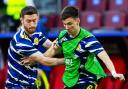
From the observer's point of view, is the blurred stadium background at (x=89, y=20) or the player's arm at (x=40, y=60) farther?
the blurred stadium background at (x=89, y=20)

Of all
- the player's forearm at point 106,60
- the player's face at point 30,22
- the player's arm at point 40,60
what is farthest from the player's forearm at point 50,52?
the player's forearm at point 106,60

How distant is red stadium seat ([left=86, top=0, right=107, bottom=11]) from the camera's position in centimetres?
1238

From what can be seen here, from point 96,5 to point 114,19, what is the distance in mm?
543

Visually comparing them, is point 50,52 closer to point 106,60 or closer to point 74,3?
point 106,60

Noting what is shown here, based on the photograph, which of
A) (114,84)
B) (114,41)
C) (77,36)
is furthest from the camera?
(114,41)

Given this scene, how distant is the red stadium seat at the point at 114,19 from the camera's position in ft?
39.1

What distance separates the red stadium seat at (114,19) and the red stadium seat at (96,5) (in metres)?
0.31

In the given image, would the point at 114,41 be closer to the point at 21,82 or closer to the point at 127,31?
the point at 127,31

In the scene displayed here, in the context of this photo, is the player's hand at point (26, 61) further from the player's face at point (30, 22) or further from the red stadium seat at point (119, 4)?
the red stadium seat at point (119, 4)

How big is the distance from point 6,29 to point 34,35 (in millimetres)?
4554

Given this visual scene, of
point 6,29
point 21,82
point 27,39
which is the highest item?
point 27,39

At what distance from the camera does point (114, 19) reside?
12086 millimetres

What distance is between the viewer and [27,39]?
7215mm

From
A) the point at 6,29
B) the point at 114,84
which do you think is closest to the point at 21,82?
the point at 114,84
